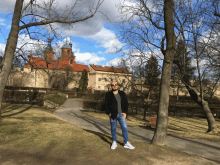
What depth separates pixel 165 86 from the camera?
5641 millimetres

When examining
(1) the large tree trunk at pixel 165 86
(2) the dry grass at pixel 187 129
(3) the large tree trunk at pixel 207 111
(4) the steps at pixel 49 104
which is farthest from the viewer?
(4) the steps at pixel 49 104

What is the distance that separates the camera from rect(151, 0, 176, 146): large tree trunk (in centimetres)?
548

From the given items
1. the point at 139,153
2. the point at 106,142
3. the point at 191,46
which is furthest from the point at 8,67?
the point at 191,46

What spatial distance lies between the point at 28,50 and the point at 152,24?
610 centimetres

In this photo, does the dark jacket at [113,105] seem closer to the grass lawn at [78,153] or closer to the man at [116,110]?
the man at [116,110]

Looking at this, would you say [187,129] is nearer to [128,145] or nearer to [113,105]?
[128,145]

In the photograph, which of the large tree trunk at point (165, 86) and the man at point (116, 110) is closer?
the man at point (116, 110)

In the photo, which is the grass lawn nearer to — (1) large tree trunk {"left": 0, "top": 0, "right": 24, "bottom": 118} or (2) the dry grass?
(1) large tree trunk {"left": 0, "top": 0, "right": 24, "bottom": 118}

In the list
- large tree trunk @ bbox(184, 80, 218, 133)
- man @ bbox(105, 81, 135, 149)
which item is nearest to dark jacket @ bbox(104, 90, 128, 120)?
man @ bbox(105, 81, 135, 149)

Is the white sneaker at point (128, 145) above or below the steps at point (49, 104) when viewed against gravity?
above

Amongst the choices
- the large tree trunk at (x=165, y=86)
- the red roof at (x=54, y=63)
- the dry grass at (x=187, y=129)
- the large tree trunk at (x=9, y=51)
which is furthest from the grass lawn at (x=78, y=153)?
the red roof at (x=54, y=63)

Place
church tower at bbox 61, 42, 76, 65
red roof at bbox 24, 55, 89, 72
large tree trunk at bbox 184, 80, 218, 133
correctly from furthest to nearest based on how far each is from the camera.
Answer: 1. church tower at bbox 61, 42, 76, 65
2. large tree trunk at bbox 184, 80, 218, 133
3. red roof at bbox 24, 55, 89, 72

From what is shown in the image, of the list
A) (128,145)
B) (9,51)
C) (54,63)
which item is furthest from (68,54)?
(128,145)

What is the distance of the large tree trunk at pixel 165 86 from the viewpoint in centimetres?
548
